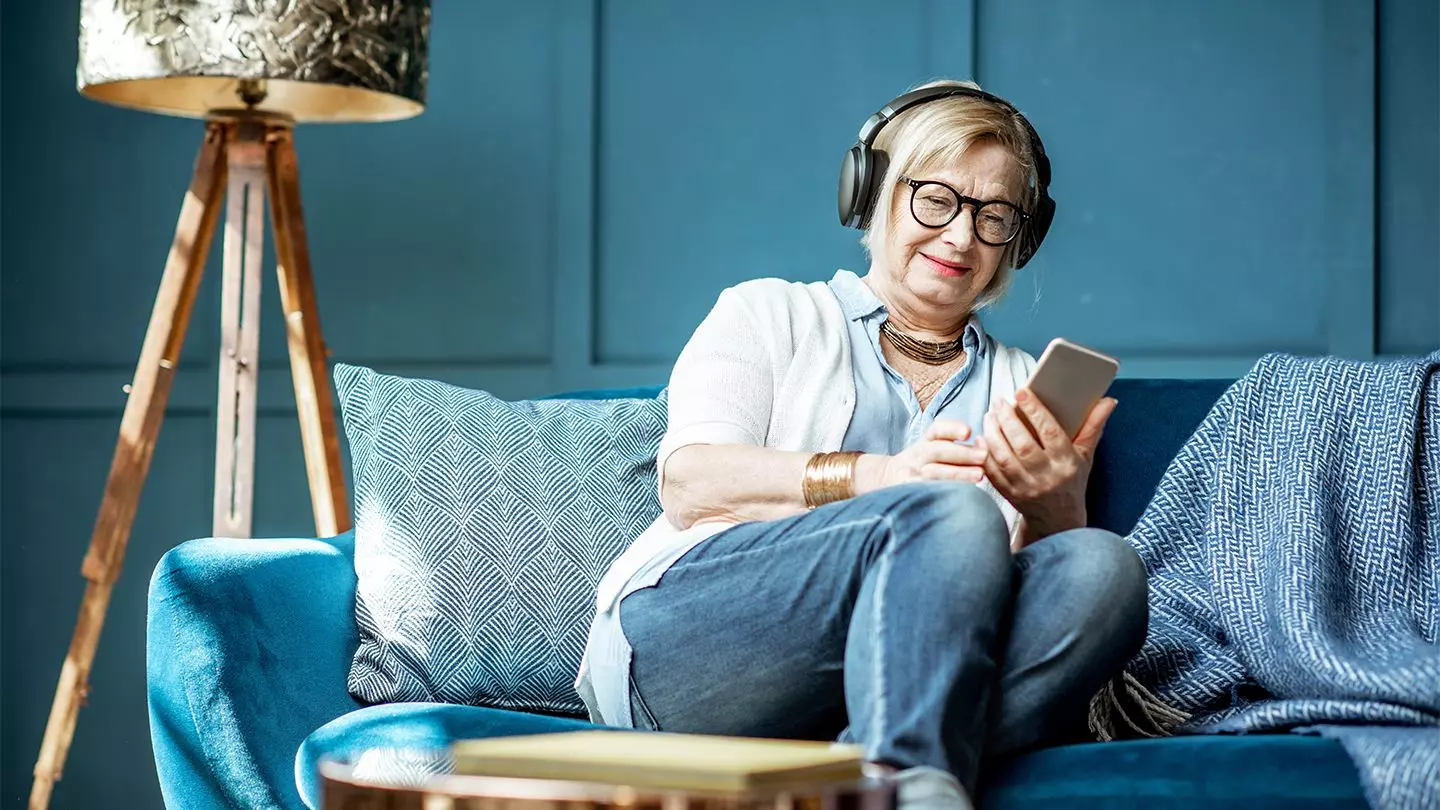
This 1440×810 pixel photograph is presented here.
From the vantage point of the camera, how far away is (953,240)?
6.22 ft

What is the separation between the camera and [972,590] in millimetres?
1338

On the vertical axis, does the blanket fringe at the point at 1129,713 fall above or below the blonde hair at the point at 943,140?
below

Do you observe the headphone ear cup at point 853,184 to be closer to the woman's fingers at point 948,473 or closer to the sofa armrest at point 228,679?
the woman's fingers at point 948,473

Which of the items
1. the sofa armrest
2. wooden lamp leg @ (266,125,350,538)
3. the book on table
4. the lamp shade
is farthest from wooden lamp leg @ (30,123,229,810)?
the book on table

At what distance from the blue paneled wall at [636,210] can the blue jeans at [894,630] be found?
1.53 metres

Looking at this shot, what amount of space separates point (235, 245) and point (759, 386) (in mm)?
1156

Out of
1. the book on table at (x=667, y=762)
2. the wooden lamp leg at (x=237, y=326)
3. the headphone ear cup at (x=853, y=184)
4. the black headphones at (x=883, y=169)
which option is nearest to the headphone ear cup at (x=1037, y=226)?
the black headphones at (x=883, y=169)

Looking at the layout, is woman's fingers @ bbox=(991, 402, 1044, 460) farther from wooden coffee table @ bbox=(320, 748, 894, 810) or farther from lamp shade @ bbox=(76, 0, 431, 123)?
lamp shade @ bbox=(76, 0, 431, 123)

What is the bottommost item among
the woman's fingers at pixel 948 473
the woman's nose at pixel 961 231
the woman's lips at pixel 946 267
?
the woman's fingers at pixel 948 473

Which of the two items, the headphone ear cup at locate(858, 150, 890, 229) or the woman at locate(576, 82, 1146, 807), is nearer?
the woman at locate(576, 82, 1146, 807)

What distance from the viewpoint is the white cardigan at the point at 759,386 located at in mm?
1733

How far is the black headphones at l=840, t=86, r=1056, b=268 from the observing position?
1.93 meters

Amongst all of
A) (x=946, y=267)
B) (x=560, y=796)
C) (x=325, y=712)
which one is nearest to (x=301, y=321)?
(x=325, y=712)

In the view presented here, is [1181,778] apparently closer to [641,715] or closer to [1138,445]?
[641,715]
